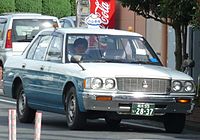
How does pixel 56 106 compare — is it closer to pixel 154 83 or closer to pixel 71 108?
pixel 71 108

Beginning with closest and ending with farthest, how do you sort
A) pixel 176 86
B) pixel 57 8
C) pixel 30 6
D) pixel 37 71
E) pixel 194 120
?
pixel 176 86 < pixel 37 71 < pixel 194 120 < pixel 30 6 < pixel 57 8

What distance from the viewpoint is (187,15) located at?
18.7 m

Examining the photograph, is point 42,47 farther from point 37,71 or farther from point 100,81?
point 100,81

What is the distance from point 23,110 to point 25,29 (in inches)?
361

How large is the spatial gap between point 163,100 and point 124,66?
886mm

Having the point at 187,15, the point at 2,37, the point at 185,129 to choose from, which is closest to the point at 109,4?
the point at 2,37

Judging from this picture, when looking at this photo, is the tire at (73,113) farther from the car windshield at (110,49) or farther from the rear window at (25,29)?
the rear window at (25,29)

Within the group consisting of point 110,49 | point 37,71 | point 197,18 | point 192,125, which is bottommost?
point 192,125

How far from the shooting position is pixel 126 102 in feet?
46.8

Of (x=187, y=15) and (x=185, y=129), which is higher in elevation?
(x=187, y=15)

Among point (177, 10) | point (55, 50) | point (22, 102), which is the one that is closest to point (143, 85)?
point (55, 50)

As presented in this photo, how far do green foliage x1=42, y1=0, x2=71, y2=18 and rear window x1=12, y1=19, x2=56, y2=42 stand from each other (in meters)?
24.1

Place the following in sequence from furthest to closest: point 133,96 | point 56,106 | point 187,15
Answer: point 187,15, point 56,106, point 133,96

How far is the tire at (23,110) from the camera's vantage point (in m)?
16.4
